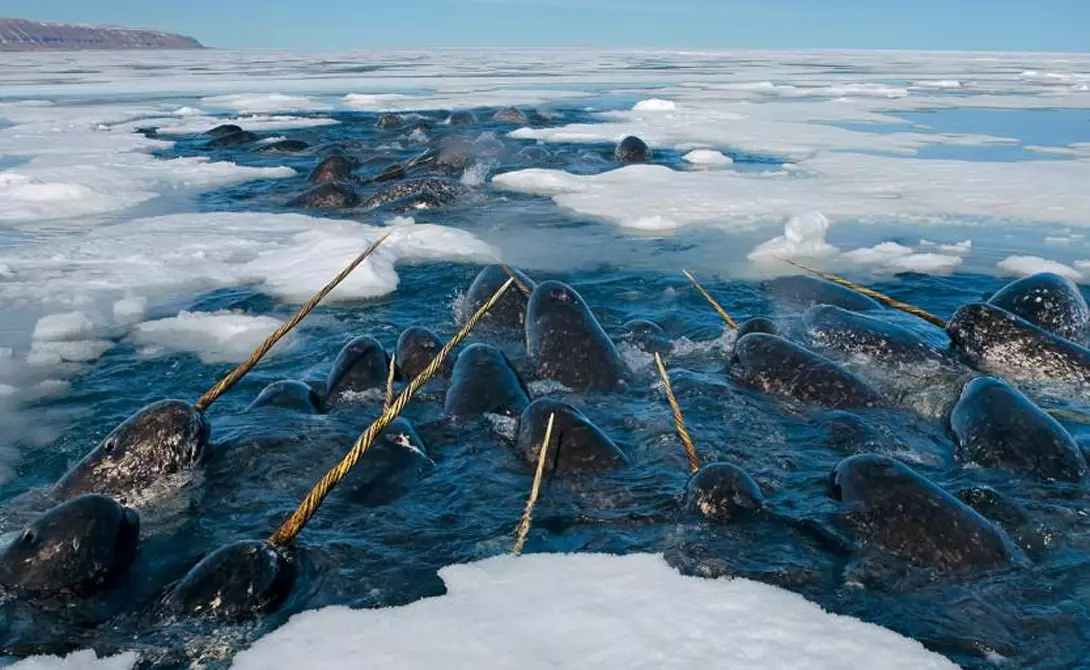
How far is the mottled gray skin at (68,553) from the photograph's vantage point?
13.3 ft

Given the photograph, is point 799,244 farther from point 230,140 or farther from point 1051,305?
point 230,140

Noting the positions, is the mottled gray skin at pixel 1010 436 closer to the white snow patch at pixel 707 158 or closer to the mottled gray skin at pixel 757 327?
the mottled gray skin at pixel 757 327

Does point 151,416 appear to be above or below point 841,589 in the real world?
above

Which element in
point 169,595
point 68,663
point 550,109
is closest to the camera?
point 68,663

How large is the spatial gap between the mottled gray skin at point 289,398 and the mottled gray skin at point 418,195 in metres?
7.99

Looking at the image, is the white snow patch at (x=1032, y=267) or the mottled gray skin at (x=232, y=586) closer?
the mottled gray skin at (x=232, y=586)

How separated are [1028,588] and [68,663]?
429 centimetres

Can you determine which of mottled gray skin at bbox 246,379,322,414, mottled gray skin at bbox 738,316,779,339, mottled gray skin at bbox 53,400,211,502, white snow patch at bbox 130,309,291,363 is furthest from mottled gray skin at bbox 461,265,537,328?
mottled gray skin at bbox 53,400,211,502

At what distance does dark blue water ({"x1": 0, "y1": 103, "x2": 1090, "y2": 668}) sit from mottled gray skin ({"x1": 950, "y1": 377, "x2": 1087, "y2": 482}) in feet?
0.44

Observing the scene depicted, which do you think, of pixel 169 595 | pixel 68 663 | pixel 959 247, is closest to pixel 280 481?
pixel 169 595

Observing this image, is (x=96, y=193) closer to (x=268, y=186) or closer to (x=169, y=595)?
(x=268, y=186)

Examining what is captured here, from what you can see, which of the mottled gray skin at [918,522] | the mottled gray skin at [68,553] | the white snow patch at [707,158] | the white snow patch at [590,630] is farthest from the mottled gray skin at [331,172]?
the mottled gray skin at [918,522]

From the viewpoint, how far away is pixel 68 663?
3602mm

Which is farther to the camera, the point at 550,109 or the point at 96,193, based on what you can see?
the point at 550,109
